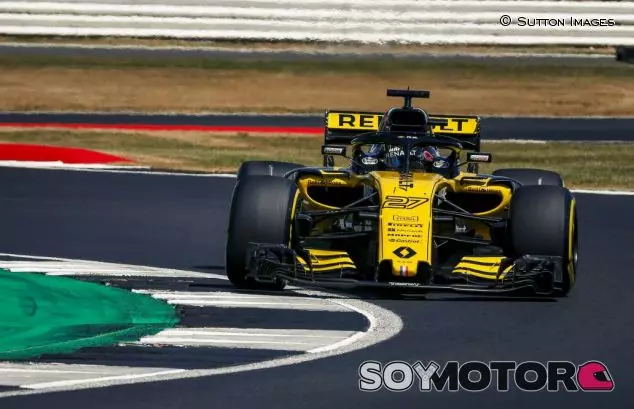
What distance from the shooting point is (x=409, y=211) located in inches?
494

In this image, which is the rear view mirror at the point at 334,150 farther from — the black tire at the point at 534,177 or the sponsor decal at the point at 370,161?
the black tire at the point at 534,177

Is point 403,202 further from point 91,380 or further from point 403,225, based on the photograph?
point 91,380

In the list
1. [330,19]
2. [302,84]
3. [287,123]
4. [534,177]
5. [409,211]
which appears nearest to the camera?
[409,211]

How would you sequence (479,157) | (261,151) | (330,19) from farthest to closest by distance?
1. (330,19)
2. (261,151)
3. (479,157)

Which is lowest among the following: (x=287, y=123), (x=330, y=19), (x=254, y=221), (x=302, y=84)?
(x=254, y=221)

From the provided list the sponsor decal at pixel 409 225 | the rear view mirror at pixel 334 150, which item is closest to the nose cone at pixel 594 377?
the sponsor decal at pixel 409 225

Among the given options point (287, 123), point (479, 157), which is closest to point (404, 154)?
point (479, 157)

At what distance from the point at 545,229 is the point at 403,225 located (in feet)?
Answer: 3.59

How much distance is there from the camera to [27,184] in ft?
64.6

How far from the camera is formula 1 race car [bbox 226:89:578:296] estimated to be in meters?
12.4

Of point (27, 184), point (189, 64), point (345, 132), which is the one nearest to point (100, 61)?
point (189, 64)

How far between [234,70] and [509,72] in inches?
233

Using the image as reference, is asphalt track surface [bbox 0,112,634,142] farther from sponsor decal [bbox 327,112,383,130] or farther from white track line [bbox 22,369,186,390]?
white track line [bbox 22,369,186,390]

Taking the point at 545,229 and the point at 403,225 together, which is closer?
the point at 403,225
